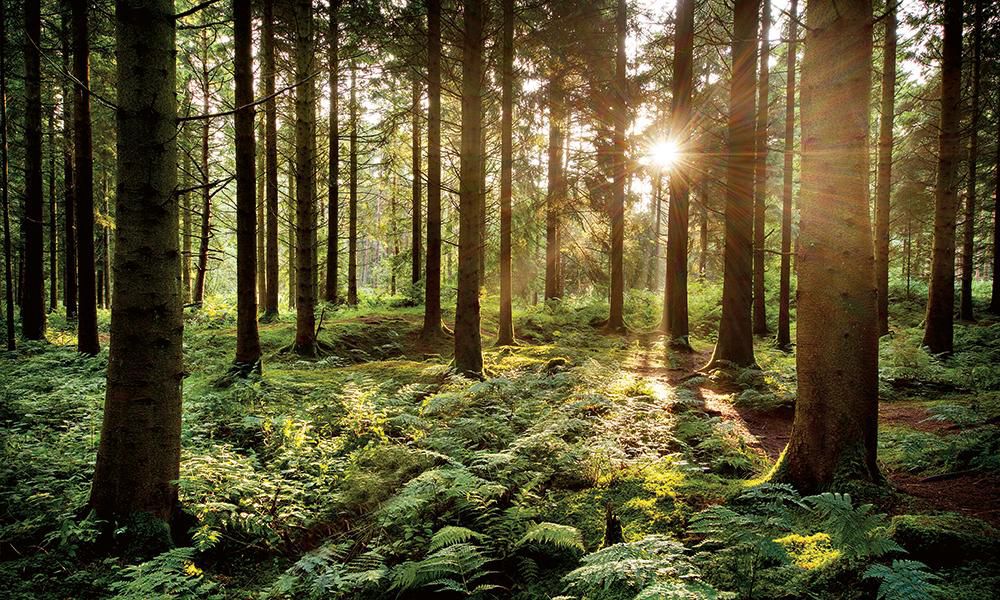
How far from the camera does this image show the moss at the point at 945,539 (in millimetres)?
2525

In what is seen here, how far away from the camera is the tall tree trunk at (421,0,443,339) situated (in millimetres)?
10812

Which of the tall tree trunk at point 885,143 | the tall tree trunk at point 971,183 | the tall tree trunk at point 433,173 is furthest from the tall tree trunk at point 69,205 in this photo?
the tall tree trunk at point 971,183

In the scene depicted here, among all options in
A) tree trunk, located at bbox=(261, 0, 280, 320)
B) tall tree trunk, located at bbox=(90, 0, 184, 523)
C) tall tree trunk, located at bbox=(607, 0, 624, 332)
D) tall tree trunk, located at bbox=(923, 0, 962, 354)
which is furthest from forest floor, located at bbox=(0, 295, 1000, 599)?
tree trunk, located at bbox=(261, 0, 280, 320)

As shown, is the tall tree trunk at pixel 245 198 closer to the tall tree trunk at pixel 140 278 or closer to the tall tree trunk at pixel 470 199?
the tall tree trunk at pixel 470 199

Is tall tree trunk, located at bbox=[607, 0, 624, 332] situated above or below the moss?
above

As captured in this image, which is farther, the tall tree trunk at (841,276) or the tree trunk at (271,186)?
the tree trunk at (271,186)

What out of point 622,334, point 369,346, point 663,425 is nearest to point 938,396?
point 663,425

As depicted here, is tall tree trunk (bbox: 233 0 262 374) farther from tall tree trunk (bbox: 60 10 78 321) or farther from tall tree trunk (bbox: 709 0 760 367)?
tall tree trunk (bbox: 60 10 78 321)

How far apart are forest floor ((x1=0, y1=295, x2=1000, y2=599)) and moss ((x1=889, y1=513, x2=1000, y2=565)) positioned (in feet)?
0.03

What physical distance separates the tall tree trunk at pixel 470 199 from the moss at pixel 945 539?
21.8 feet

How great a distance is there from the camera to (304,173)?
998 centimetres

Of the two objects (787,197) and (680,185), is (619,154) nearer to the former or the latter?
(680,185)

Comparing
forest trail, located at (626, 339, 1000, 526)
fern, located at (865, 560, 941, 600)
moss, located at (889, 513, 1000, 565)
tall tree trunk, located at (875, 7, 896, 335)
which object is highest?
tall tree trunk, located at (875, 7, 896, 335)

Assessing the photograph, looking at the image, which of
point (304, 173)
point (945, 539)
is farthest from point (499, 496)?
point (304, 173)
